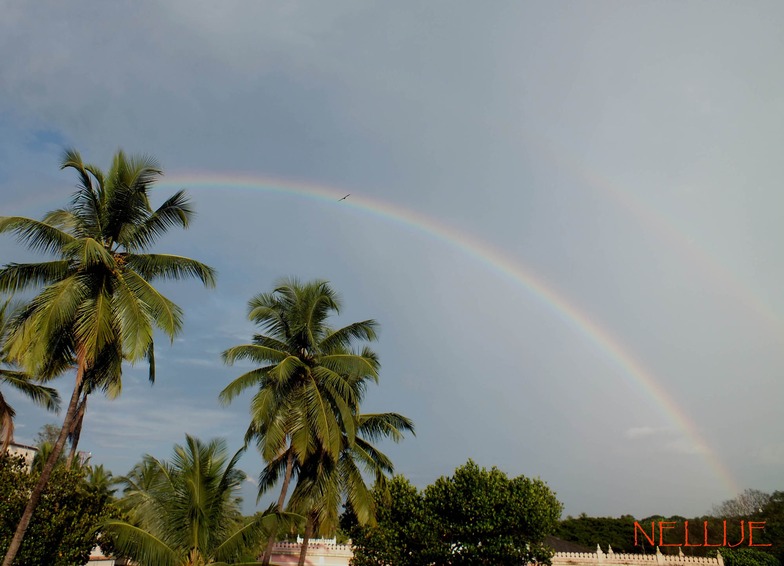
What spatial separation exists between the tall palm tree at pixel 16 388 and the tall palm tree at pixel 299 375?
7810 mm

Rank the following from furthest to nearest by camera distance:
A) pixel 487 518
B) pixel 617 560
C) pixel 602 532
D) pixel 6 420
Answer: pixel 602 532 → pixel 617 560 → pixel 487 518 → pixel 6 420

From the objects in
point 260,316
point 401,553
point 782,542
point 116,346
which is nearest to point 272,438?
point 260,316

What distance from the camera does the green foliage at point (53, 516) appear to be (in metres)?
16.2

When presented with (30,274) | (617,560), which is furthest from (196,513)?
(617,560)

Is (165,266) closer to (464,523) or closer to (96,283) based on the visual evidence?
(96,283)

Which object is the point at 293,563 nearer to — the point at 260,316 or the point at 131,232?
the point at 260,316

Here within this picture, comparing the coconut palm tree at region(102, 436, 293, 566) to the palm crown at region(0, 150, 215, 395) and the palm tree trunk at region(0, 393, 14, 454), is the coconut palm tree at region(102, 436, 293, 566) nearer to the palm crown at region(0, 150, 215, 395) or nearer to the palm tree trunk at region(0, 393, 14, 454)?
the palm crown at region(0, 150, 215, 395)

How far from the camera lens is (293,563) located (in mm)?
35875

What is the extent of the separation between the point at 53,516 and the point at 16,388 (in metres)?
9.09

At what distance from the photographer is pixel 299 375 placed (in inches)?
891

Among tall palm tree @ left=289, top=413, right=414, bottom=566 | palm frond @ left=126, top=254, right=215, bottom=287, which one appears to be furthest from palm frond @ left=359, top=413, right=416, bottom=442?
palm frond @ left=126, top=254, right=215, bottom=287

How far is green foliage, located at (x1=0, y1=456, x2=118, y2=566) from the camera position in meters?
16.2

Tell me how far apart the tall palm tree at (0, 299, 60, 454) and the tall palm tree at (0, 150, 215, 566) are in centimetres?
388

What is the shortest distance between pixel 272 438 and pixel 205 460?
5.74 meters
